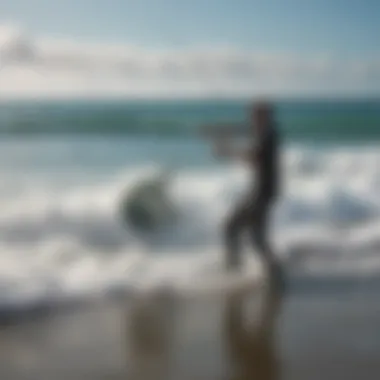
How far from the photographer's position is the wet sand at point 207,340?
1800 mm

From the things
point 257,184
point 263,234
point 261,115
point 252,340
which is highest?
point 261,115

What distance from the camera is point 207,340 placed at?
Result: 1904 mm

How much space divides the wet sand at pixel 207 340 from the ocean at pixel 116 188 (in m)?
0.09

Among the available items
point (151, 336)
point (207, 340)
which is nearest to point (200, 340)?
point (207, 340)

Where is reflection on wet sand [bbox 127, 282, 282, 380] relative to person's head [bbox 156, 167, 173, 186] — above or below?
below

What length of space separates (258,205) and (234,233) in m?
0.12

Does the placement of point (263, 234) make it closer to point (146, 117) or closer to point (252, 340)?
point (252, 340)

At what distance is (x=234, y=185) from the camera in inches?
77.9

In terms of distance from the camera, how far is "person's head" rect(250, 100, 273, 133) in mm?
1960

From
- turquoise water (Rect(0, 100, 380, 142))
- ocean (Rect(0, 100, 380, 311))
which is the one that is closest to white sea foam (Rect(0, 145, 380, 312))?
ocean (Rect(0, 100, 380, 311))

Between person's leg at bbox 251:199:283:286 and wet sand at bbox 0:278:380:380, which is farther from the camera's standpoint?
person's leg at bbox 251:199:283:286

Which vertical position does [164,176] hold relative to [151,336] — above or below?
above

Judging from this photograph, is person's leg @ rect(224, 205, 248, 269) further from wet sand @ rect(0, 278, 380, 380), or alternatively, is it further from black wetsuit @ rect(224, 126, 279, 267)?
wet sand @ rect(0, 278, 380, 380)

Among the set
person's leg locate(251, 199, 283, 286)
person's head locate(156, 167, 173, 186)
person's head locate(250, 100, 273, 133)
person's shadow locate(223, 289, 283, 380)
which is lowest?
person's shadow locate(223, 289, 283, 380)
